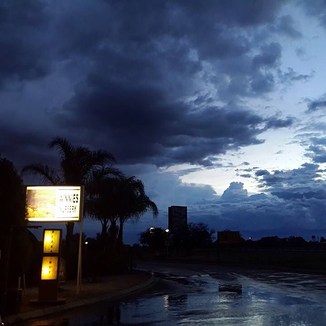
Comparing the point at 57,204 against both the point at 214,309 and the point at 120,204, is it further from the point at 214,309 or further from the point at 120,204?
the point at 120,204

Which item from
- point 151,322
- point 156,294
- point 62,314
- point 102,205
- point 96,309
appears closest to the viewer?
point 151,322

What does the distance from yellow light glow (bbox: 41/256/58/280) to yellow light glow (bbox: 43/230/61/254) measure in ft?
1.00

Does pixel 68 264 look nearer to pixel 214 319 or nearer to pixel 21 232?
pixel 21 232

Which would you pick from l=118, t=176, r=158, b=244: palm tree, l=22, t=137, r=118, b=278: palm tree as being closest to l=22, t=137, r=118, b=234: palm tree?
l=22, t=137, r=118, b=278: palm tree

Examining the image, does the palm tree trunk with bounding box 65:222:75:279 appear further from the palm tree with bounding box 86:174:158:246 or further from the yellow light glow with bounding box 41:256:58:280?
the yellow light glow with bounding box 41:256:58:280

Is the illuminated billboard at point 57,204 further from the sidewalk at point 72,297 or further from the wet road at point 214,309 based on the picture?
the wet road at point 214,309

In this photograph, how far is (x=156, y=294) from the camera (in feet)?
69.9

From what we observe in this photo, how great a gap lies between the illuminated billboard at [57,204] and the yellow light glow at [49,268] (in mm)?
2017

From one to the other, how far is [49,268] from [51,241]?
36.6 inches

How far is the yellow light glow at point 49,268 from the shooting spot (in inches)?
678

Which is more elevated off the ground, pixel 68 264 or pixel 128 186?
pixel 128 186

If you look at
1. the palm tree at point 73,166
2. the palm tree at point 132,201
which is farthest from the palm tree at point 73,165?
the palm tree at point 132,201

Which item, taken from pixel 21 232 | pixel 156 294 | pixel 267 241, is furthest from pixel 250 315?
pixel 267 241

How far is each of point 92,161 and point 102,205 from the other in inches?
457
